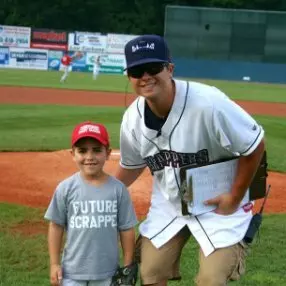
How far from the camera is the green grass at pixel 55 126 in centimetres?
1153

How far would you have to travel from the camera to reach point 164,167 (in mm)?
3514

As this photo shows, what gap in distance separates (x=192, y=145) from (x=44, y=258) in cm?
238

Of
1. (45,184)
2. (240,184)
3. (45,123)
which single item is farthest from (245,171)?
(45,123)

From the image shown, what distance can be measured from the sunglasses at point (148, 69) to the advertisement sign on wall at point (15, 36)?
48.5 m

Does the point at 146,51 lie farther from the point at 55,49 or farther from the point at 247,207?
the point at 55,49

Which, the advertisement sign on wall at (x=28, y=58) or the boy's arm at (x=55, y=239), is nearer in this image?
the boy's arm at (x=55, y=239)

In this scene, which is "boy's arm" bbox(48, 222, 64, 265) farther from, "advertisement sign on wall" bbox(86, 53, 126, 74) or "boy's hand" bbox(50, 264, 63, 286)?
"advertisement sign on wall" bbox(86, 53, 126, 74)

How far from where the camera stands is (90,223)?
3.28 m

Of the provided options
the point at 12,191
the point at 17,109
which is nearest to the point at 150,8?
the point at 17,109

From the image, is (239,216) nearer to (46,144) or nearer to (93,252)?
(93,252)

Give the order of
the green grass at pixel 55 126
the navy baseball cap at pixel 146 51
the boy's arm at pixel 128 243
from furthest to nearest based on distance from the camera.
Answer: the green grass at pixel 55 126 → the boy's arm at pixel 128 243 → the navy baseball cap at pixel 146 51

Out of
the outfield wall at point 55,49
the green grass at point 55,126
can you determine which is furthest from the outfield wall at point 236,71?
the green grass at point 55,126

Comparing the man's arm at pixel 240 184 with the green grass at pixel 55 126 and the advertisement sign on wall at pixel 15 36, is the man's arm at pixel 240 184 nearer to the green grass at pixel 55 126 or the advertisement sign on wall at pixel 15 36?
the green grass at pixel 55 126

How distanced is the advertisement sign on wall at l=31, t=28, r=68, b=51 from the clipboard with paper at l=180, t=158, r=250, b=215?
48.4 metres
